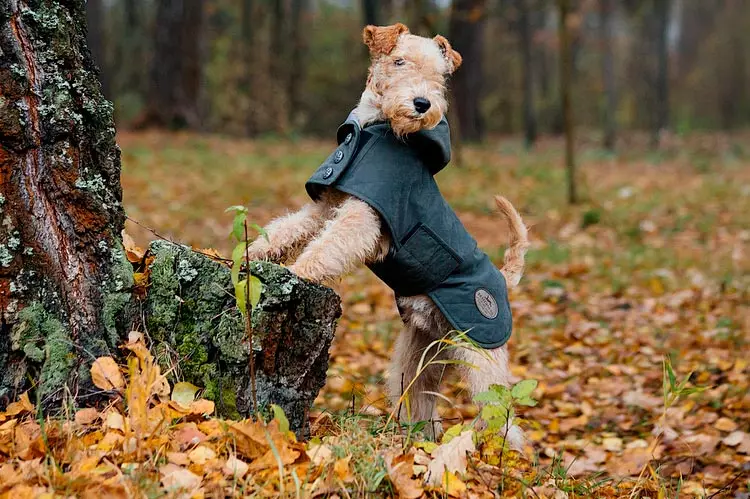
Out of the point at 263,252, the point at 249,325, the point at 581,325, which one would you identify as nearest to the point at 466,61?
the point at 581,325

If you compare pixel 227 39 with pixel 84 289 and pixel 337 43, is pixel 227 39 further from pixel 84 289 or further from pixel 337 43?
pixel 84 289

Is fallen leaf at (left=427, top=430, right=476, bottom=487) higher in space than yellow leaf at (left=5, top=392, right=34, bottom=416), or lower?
lower

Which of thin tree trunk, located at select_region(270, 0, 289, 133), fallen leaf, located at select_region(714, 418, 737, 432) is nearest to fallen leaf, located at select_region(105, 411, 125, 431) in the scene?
fallen leaf, located at select_region(714, 418, 737, 432)

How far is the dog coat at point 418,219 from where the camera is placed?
274 cm

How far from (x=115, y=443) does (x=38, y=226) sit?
0.77m

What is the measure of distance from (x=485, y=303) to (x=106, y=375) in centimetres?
155

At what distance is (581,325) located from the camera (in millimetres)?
5555

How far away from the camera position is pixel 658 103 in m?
20.3

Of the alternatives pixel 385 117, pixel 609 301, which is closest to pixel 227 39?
pixel 609 301

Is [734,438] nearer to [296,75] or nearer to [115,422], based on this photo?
[115,422]

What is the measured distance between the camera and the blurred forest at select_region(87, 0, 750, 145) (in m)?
16.6

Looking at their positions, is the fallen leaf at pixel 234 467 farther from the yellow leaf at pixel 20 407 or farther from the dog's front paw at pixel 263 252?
the dog's front paw at pixel 263 252

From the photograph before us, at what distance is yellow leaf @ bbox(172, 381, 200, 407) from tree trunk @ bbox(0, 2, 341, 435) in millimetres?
62

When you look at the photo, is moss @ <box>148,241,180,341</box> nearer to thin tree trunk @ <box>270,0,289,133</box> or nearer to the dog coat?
the dog coat
